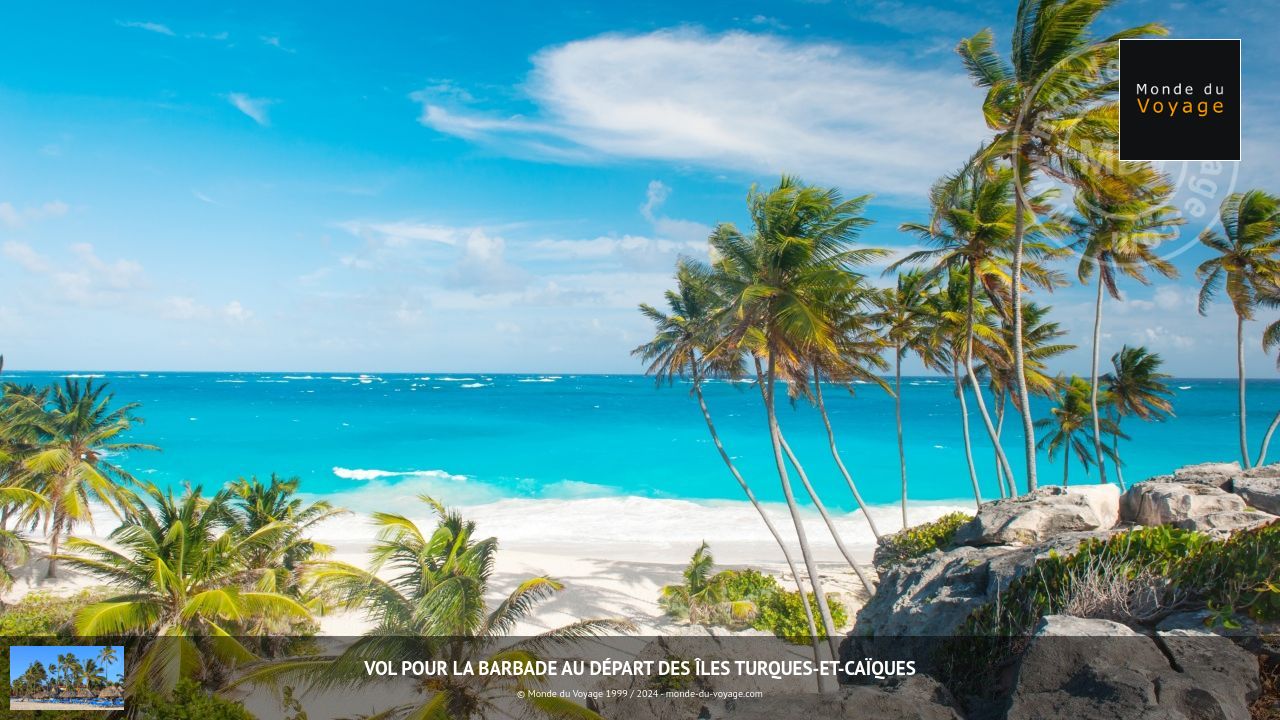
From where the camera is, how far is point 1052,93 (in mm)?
12469

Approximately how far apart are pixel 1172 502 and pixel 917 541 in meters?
6.75

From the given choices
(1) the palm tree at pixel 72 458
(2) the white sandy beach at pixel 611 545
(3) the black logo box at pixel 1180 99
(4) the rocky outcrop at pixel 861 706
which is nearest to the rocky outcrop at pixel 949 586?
(4) the rocky outcrop at pixel 861 706

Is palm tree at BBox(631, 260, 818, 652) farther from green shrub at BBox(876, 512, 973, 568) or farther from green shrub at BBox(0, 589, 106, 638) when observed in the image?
green shrub at BBox(0, 589, 106, 638)

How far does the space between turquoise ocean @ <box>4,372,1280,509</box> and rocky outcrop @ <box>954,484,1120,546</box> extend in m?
24.7

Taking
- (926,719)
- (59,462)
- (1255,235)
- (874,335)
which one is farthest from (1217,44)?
(59,462)

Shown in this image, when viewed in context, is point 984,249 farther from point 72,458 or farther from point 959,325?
point 72,458

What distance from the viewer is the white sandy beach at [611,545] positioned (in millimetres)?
18766

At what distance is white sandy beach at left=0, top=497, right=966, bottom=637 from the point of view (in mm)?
18766

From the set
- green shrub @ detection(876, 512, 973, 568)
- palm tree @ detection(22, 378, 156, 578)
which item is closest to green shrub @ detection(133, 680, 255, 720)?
palm tree @ detection(22, 378, 156, 578)

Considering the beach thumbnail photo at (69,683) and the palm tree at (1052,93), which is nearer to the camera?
the beach thumbnail photo at (69,683)

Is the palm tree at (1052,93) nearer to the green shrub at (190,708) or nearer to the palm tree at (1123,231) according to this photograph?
the palm tree at (1123,231)

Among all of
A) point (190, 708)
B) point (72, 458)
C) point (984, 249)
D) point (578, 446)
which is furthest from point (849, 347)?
point (578, 446)

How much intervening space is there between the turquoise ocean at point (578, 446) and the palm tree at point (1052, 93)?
78.4ft

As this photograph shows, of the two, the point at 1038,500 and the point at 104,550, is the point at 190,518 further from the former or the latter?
the point at 1038,500
